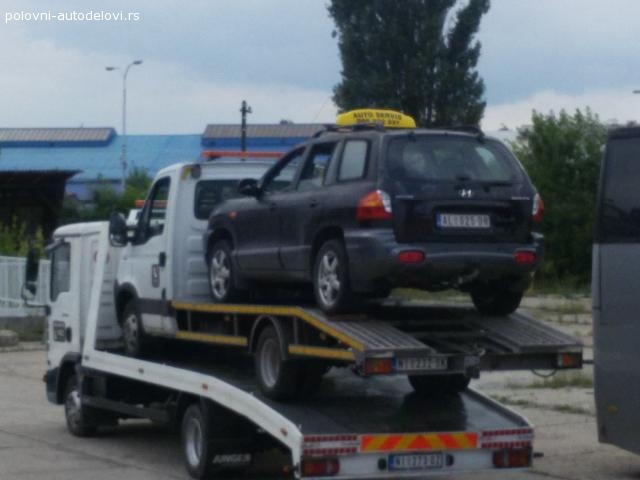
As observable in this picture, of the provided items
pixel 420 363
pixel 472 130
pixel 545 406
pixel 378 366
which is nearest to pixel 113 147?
pixel 545 406

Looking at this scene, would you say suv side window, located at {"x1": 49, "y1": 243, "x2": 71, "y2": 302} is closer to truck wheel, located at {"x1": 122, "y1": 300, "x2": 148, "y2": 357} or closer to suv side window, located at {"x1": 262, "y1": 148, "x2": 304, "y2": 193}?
truck wheel, located at {"x1": 122, "y1": 300, "x2": 148, "y2": 357}

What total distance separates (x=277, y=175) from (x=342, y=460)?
118 inches

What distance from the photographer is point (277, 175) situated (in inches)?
477

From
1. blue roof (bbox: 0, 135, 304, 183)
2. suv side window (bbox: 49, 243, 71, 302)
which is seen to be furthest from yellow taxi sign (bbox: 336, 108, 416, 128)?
blue roof (bbox: 0, 135, 304, 183)

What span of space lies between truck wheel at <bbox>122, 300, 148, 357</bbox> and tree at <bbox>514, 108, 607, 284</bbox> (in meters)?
29.5

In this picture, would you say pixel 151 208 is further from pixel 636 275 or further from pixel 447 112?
pixel 447 112

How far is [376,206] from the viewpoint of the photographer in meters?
10.3

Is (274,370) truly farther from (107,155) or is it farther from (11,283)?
(107,155)

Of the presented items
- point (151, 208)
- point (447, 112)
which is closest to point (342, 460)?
point (151, 208)

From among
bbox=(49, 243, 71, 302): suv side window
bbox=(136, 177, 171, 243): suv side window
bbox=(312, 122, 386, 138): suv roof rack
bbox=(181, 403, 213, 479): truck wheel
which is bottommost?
bbox=(181, 403, 213, 479): truck wheel

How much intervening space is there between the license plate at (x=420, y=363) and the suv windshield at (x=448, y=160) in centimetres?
145

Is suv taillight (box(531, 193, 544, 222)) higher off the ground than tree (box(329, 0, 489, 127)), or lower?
lower

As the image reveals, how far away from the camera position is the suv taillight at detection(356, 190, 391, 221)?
1031 centimetres

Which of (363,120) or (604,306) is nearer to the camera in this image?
(604,306)
